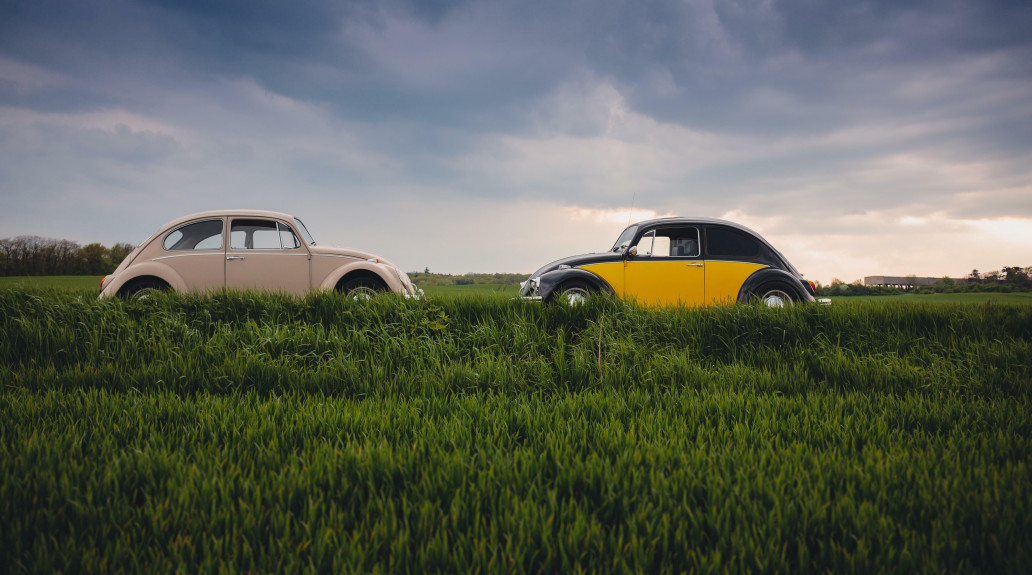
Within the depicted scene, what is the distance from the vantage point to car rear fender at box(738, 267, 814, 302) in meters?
7.90

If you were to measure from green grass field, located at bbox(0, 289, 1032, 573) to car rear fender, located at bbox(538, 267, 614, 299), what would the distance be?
1800 mm

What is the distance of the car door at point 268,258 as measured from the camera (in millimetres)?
7758

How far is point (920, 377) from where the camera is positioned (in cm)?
452

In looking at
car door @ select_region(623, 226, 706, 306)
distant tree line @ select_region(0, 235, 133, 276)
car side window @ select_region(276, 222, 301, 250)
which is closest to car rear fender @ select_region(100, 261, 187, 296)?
car side window @ select_region(276, 222, 301, 250)

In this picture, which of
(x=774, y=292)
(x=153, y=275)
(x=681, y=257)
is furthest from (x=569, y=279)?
(x=153, y=275)

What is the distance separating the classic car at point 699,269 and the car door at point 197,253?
5252mm

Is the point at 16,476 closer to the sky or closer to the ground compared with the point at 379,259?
closer to the ground

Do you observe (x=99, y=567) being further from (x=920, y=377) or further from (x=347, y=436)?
(x=920, y=377)

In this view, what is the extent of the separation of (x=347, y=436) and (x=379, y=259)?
213 inches

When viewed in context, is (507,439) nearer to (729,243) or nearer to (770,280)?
(729,243)

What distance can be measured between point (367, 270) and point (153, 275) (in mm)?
3372

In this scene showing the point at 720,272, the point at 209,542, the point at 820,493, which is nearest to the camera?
the point at 209,542

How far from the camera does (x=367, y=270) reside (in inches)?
309

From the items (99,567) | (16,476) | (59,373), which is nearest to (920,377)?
(99,567)
